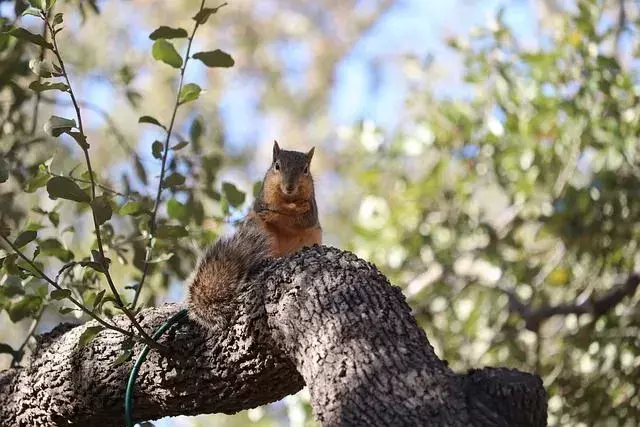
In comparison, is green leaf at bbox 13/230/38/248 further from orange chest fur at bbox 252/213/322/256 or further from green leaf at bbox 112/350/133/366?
orange chest fur at bbox 252/213/322/256

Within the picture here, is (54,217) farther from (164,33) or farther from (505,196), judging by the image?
(505,196)

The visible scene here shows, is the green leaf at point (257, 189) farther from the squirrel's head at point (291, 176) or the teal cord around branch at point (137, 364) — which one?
the teal cord around branch at point (137, 364)

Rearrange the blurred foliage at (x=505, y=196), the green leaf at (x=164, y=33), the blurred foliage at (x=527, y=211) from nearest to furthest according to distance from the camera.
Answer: the green leaf at (x=164, y=33) < the blurred foliage at (x=505, y=196) < the blurred foliage at (x=527, y=211)

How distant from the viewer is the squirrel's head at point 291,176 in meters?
2.48

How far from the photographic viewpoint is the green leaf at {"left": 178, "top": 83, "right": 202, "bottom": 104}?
200 cm

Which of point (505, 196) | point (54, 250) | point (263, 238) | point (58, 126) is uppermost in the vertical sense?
point (505, 196)

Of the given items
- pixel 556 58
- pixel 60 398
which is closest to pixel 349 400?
pixel 60 398

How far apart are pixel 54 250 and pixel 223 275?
0.77 m

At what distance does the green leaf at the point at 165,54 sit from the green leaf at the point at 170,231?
1.08 feet

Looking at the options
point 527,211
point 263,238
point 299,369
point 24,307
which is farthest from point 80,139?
point 527,211

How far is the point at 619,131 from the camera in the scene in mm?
3277

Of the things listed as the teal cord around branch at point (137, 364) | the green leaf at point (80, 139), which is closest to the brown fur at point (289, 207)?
the teal cord around branch at point (137, 364)

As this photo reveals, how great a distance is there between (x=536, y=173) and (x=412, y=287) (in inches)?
25.9

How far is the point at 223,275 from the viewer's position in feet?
5.64
